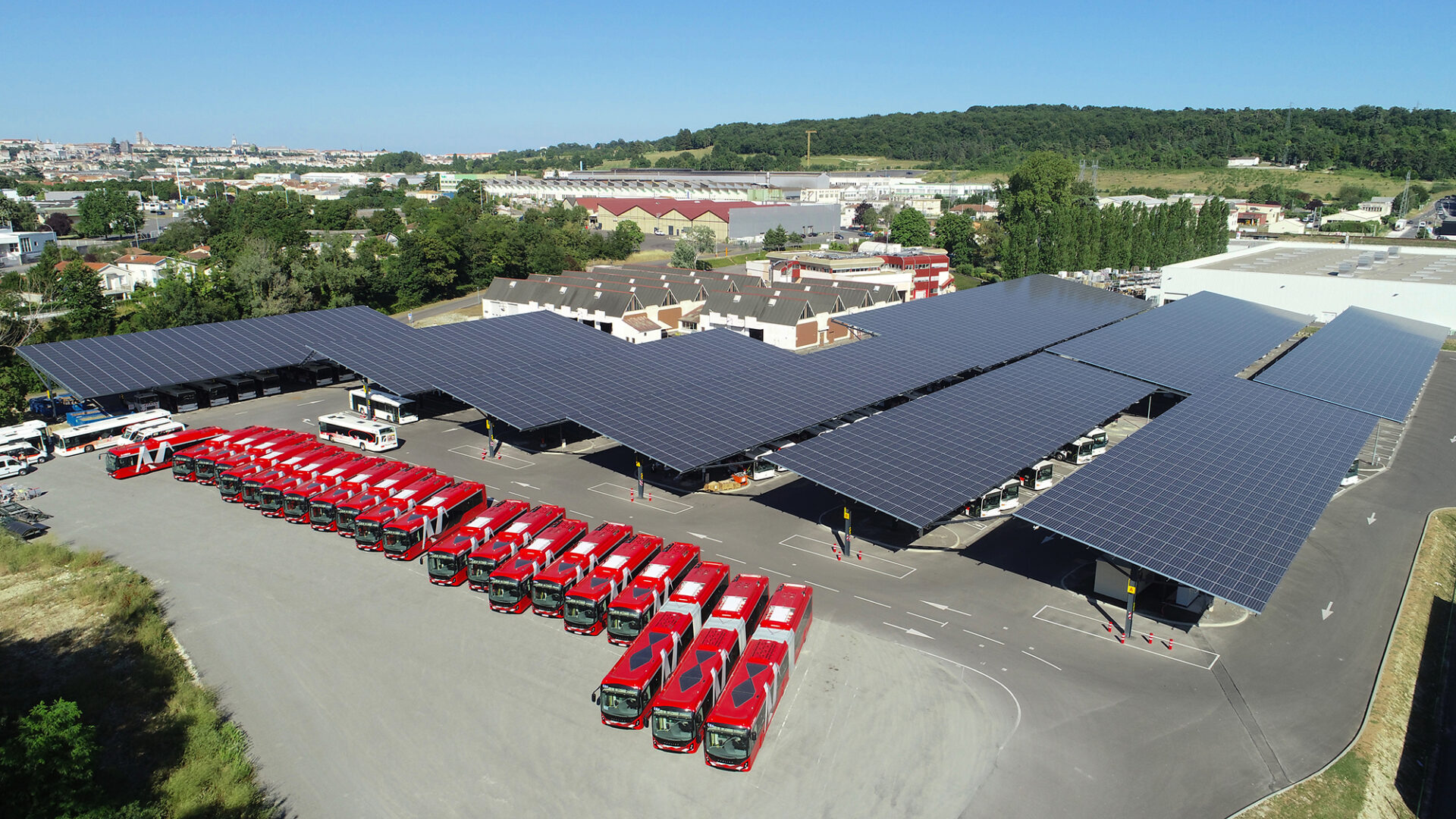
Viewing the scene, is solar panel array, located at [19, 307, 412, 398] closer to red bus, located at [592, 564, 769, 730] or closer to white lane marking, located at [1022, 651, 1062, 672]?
red bus, located at [592, 564, 769, 730]

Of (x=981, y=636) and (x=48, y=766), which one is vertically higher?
(x=48, y=766)

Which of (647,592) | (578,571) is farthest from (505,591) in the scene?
(647,592)

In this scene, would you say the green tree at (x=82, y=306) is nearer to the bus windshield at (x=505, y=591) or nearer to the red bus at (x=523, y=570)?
the red bus at (x=523, y=570)

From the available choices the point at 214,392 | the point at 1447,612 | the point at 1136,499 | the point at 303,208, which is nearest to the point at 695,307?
the point at 214,392

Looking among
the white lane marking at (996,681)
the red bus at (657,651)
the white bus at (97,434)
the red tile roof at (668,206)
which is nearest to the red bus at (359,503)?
the red bus at (657,651)

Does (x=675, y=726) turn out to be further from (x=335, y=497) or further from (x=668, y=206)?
(x=668, y=206)
